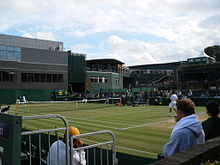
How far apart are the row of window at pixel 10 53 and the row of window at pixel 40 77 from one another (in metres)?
3.89

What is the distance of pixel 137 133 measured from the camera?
38.8 feet

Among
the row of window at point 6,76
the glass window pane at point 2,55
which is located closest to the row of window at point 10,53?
the glass window pane at point 2,55

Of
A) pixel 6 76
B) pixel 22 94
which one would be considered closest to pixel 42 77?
pixel 22 94

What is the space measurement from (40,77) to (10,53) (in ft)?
27.0

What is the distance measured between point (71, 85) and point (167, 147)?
60.5 metres

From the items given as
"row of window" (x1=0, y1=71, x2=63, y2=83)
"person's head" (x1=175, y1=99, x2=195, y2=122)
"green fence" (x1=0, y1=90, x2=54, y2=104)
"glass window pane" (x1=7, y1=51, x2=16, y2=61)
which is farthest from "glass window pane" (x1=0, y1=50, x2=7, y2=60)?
"person's head" (x1=175, y1=99, x2=195, y2=122)

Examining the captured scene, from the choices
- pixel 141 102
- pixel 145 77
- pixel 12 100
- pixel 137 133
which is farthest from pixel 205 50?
pixel 137 133

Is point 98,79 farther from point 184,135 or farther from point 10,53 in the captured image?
point 184,135

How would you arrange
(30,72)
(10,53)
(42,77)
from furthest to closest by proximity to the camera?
1. (42,77)
2. (30,72)
3. (10,53)

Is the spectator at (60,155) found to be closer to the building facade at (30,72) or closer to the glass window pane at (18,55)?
the building facade at (30,72)

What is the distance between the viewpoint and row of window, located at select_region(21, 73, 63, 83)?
51378 millimetres

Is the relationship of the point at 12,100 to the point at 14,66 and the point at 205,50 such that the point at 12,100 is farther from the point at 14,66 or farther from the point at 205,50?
the point at 205,50

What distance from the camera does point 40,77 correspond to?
53812 millimetres

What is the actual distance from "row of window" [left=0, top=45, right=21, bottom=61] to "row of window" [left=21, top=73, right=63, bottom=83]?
3.89 meters
